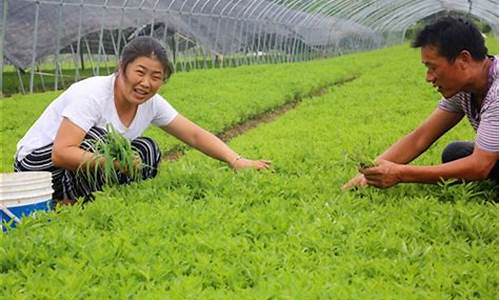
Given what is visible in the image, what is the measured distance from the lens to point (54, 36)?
16406 millimetres

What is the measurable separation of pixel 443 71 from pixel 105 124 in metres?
2.15

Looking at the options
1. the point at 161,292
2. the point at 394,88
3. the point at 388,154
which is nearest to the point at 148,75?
the point at 388,154

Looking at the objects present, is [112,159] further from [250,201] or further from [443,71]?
[443,71]

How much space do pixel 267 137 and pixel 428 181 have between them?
3431 mm

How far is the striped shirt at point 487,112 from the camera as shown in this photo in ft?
12.0

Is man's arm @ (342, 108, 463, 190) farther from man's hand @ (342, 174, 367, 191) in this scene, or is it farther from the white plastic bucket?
the white plastic bucket

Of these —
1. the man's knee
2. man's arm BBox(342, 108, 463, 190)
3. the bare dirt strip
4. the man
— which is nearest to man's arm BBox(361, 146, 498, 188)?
the man

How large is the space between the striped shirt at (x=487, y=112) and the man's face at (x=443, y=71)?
0.19 m

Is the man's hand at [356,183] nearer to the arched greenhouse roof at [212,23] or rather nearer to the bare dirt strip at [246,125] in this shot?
the bare dirt strip at [246,125]

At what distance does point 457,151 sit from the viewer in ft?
15.2

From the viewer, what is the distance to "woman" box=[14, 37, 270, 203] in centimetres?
411

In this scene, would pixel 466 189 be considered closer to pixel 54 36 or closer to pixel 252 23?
pixel 54 36

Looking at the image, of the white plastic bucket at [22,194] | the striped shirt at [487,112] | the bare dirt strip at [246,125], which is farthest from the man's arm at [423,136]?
the bare dirt strip at [246,125]

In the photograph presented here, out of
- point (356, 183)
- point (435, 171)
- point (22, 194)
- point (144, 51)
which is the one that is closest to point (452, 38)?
point (435, 171)
